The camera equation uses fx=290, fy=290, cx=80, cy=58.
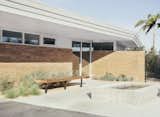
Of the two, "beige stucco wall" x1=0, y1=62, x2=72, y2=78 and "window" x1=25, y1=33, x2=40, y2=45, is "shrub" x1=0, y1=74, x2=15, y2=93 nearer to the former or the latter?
"beige stucco wall" x1=0, y1=62, x2=72, y2=78

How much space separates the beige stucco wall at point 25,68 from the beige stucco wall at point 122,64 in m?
4.50

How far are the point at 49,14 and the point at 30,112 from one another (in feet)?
18.1

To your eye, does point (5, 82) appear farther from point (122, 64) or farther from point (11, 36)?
point (122, 64)

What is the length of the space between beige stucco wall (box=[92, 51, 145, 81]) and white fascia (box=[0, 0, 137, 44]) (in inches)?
152

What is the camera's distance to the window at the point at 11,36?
1584 centimetres

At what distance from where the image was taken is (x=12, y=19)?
13.2 metres

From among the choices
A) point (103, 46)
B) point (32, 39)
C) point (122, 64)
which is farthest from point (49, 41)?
point (103, 46)

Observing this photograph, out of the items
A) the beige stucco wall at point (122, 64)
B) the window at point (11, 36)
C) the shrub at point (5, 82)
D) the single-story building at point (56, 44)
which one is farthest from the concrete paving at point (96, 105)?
the beige stucco wall at point (122, 64)

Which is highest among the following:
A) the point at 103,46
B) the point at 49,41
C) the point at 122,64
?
the point at 103,46

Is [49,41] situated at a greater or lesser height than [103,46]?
lesser

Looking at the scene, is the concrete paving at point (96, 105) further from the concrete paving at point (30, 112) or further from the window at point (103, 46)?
the window at point (103, 46)

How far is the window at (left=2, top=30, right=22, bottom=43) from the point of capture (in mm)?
15841

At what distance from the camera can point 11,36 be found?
16.3m

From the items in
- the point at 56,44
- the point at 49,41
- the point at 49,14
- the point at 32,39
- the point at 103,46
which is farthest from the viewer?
the point at 103,46
